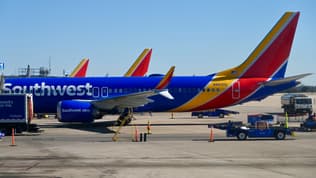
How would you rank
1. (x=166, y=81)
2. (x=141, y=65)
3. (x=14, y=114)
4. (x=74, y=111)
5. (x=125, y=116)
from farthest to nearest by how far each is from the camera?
(x=141, y=65) < (x=125, y=116) < (x=166, y=81) < (x=74, y=111) < (x=14, y=114)

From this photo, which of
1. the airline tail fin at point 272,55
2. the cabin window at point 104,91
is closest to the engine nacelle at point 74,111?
the cabin window at point 104,91

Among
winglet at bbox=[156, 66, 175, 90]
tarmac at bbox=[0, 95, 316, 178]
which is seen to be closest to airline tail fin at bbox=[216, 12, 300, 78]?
winglet at bbox=[156, 66, 175, 90]

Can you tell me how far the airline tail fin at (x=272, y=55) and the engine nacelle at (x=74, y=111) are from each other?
1095cm

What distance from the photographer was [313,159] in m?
18.2

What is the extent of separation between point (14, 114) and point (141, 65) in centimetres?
2898

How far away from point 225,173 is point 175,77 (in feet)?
79.7

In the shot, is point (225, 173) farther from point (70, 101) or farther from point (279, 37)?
point (279, 37)

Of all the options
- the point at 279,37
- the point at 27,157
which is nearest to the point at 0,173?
the point at 27,157

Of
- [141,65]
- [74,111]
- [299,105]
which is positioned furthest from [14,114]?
[299,105]

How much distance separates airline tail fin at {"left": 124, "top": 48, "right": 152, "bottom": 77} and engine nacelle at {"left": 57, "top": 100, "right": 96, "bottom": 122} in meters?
23.1

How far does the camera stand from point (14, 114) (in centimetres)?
3034

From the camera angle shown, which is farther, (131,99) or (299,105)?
(299,105)

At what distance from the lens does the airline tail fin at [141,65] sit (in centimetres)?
5766

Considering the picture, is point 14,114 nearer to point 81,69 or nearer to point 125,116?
point 125,116
